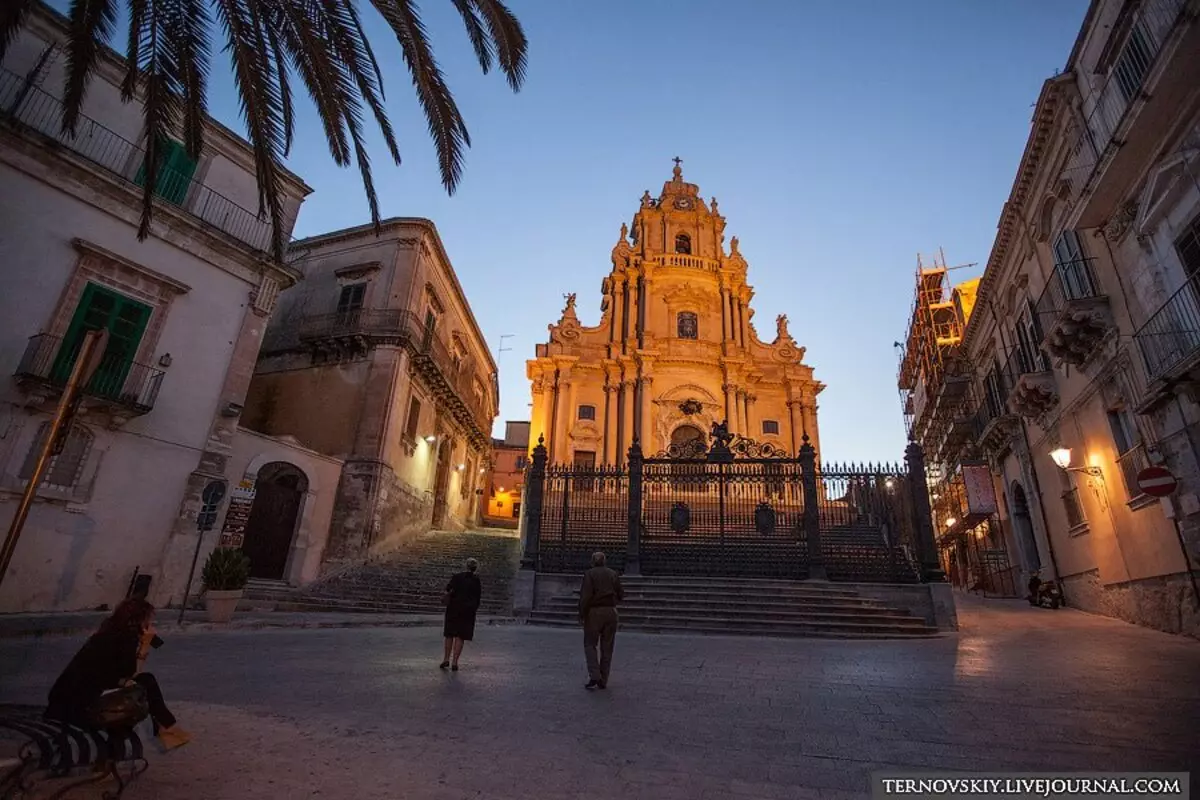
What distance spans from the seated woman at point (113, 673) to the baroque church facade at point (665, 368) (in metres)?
24.2

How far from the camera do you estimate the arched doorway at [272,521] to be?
632 inches

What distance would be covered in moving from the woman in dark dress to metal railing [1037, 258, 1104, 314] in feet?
43.5

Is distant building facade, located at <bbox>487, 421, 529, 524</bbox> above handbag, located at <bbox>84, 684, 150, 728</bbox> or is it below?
above

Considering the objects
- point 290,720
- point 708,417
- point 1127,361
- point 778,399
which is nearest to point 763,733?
point 290,720

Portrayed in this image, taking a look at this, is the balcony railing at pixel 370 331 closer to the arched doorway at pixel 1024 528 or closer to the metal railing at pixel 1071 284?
Answer: the metal railing at pixel 1071 284

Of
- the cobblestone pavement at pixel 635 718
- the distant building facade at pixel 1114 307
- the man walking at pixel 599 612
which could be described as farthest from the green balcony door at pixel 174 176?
the distant building facade at pixel 1114 307

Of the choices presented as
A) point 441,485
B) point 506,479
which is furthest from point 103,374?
point 506,479

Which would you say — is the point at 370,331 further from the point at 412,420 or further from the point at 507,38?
the point at 507,38

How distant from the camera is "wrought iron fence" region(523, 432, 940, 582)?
12727 millimetres

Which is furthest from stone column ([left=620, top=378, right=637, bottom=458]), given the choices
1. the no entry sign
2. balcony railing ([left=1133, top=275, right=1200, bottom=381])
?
the no entry sign

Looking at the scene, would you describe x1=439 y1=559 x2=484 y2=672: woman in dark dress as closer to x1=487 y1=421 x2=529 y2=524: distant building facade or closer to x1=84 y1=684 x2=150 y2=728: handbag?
x1=84 y1=684 x2=150 y2=728: handbag

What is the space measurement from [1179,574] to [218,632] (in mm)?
16355

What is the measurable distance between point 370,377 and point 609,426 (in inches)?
516

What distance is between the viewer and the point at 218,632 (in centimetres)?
927
